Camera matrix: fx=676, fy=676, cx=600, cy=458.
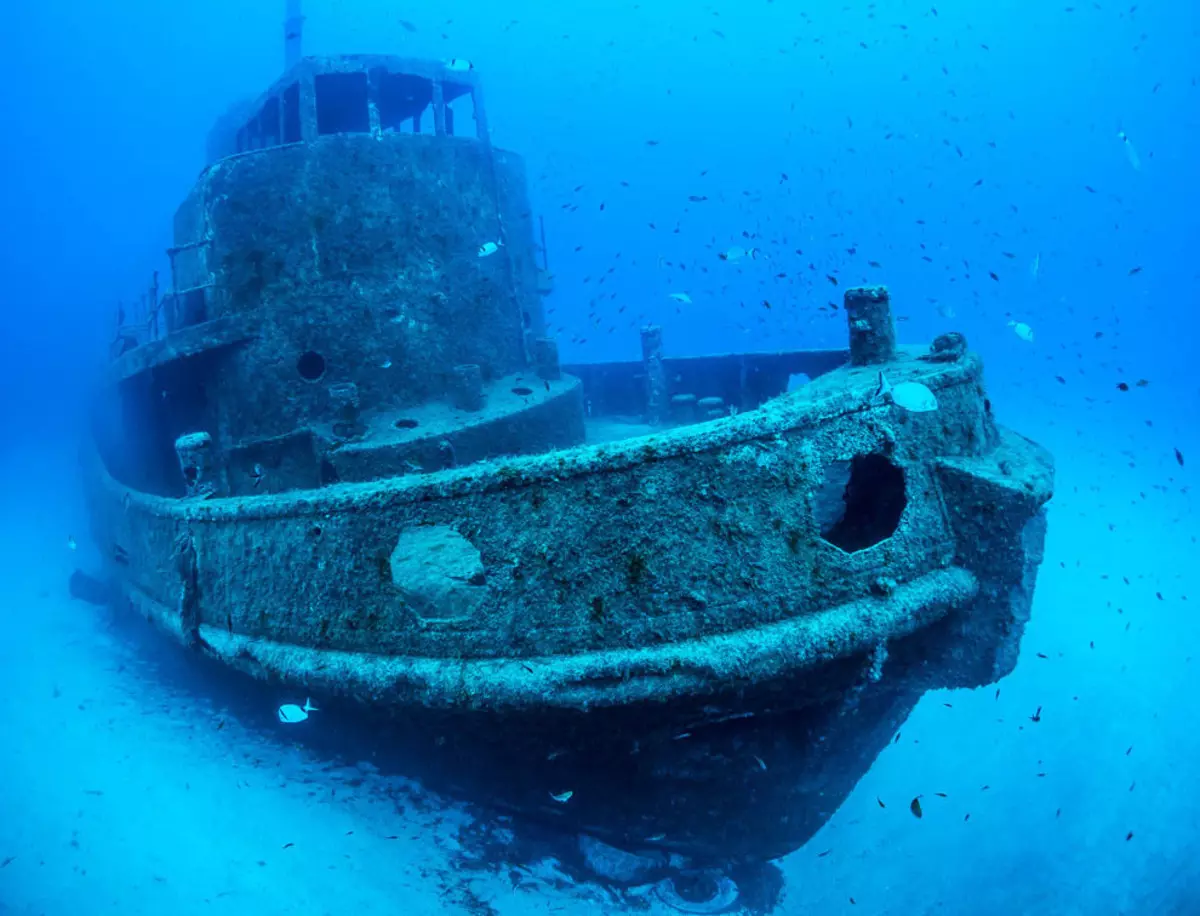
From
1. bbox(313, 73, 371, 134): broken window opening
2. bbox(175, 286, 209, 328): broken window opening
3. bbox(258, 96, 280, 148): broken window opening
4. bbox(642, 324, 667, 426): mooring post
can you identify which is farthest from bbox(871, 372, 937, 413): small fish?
bbox(258, 96, 280, 148): broken window opening

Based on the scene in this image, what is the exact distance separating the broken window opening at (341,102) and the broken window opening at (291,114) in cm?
33

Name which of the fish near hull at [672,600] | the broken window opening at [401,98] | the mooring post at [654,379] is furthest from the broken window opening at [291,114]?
the fish near hull at [672,600]

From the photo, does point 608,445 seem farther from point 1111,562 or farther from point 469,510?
point 1111,562

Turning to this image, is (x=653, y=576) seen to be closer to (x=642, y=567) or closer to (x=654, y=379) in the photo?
(x=642, y=567)

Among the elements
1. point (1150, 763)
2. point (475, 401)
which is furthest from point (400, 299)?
point (1150, 763)

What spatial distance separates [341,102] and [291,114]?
1.06 meters

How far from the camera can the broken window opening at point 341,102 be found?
9789 millimetres

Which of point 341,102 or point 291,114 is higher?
point 341,102

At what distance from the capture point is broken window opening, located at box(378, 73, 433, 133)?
10031 millimetres

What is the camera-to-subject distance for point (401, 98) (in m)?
11.1

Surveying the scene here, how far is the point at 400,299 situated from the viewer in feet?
28.1

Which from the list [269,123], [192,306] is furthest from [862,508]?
[269,123]

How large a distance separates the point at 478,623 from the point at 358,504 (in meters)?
1.15

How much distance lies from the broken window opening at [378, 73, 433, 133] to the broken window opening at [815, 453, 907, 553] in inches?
302
